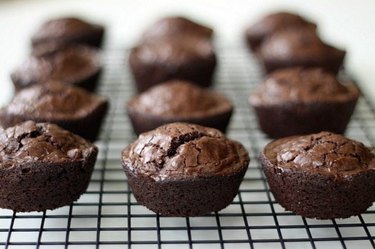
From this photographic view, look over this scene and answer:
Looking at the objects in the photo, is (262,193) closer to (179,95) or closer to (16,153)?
(179,95)

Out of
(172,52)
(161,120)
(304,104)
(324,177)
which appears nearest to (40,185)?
(161,120)

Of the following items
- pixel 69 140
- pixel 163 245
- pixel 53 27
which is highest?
pixel 69 140

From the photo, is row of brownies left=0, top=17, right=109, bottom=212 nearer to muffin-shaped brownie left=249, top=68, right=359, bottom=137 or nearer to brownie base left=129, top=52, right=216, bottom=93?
brownie base left=129, top=52, right=216, bottom=93

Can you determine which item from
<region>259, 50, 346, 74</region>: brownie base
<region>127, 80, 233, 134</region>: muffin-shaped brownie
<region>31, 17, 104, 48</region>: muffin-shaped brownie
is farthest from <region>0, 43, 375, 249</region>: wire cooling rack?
<region>31, 17, 104, 48</region>: muffin-shaped brownie

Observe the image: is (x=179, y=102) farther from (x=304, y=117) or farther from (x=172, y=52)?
(x=172, y=52)

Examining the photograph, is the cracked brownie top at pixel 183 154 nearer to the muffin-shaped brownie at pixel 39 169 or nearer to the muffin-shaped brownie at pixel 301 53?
the muffin-shaped brownie at pixel 39 169

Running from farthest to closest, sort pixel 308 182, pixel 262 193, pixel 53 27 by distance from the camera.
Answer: pixel 53 27 < pixel 262 193 < pixel 308 182

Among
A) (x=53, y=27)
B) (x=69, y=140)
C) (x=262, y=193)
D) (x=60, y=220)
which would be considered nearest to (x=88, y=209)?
(x=60, y=220)

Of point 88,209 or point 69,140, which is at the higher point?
point 69,140
